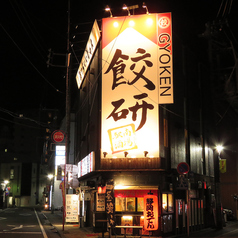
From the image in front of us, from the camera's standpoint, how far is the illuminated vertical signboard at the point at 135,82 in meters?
18.8

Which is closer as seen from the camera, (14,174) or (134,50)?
(134,50)

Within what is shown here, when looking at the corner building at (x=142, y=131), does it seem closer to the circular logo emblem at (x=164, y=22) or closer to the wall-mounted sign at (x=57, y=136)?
the circular logo emblem at (x=164, y=22)

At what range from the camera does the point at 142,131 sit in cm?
1873

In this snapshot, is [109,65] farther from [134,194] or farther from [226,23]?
[226,23]

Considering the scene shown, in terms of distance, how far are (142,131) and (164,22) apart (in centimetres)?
710

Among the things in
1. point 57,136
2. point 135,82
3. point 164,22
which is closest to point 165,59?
point 135,82

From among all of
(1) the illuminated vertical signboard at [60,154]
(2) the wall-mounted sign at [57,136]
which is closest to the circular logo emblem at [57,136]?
(2) the wall-mounted sign at [57,136]

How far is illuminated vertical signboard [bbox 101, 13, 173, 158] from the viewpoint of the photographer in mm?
18766

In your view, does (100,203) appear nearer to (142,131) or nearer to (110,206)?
(110,206)

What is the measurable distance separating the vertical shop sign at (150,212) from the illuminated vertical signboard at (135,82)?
8.31 ft

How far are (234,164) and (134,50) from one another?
→ 77.6ft

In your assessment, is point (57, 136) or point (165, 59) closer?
point (165, 59)

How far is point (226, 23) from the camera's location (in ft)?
91.9

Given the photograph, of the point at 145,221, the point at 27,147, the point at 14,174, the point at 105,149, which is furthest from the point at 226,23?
the point at 27,147
